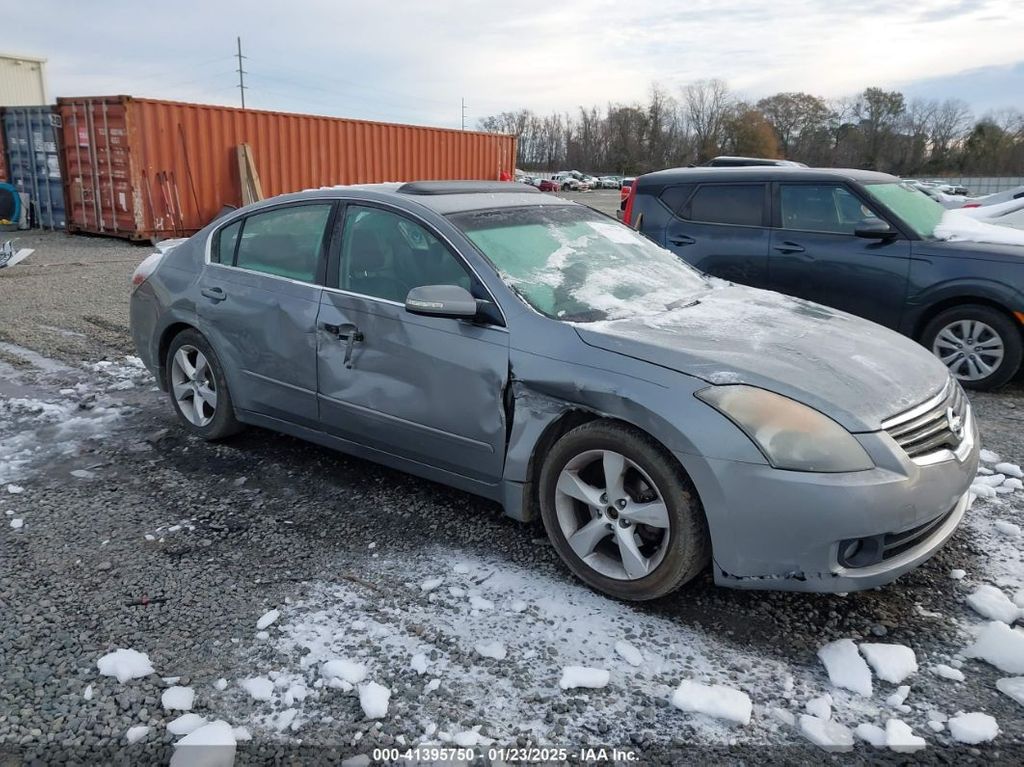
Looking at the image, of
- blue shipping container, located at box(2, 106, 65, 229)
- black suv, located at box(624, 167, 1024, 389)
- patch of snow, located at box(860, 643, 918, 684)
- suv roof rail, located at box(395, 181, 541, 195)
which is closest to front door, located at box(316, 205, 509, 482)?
suv roof rail, located at box(395, 181, 541, 195)

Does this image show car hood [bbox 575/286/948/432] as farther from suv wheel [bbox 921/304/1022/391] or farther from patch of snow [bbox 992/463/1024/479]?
suv wheel [bbox 921/304/1022/391]

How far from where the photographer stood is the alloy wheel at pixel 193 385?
15.4 ft

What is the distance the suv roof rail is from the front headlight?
190cm

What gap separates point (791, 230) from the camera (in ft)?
22.2

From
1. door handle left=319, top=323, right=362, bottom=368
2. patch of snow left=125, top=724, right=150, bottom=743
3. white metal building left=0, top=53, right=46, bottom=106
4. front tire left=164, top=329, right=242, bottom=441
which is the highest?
white metal building left=0, top=53, right=46, bottom=106

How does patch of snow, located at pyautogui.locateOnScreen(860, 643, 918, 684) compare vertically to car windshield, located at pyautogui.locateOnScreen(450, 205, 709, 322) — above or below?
below

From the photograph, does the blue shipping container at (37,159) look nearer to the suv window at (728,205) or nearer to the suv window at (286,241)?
the suv window at (728,205)

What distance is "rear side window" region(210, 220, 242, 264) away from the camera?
4586 millimetres

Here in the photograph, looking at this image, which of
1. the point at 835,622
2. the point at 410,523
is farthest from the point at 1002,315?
the point at 410,523

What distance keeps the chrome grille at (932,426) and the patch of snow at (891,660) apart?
0.66m

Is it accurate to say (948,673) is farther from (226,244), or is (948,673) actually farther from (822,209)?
(822,209)

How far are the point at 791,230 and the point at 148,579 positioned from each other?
558 centimetres

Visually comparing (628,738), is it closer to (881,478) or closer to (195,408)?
(881,478)

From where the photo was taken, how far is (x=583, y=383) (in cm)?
306
